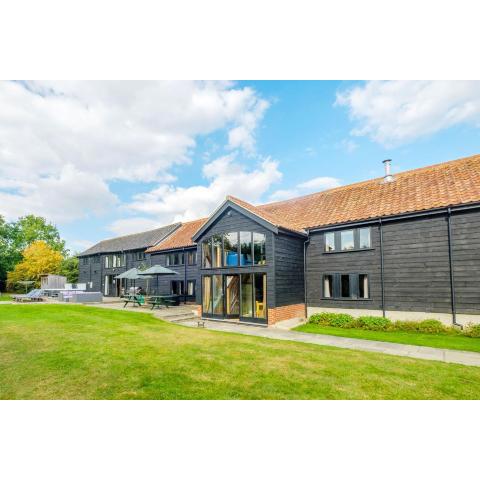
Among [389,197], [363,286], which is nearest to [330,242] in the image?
[363,286]

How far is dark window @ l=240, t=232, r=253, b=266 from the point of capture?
14578 millimetres

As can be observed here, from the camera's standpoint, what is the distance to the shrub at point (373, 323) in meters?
12.7

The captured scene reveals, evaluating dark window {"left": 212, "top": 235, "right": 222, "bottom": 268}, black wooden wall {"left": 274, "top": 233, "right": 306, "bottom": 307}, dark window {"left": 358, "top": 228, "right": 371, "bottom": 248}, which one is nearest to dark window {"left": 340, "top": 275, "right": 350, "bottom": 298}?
dark window {"left": 358, "top": 228, "right": 371, "bottom": 248}

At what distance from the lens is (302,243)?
1639 centimetres

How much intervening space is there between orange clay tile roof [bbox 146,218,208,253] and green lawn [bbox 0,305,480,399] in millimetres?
14356

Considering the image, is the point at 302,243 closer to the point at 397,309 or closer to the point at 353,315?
the point at 353,315

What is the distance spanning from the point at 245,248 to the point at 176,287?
1205 cm

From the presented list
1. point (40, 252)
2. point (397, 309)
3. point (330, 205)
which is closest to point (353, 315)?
point (397, 309)

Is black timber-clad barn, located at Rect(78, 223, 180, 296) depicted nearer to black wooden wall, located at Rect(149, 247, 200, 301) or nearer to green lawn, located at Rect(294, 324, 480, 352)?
black wooden wall, located at Rect(149, 247, 200, 301)

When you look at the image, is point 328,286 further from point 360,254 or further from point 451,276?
point 451,276

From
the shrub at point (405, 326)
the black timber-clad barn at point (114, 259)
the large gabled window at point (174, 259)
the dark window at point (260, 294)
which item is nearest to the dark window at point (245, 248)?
the dark window at point (260, 294)

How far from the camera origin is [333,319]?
1395 cm

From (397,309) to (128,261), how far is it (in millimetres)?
28098

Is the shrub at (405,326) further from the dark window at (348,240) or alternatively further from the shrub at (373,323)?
the dark window at (348,240)
